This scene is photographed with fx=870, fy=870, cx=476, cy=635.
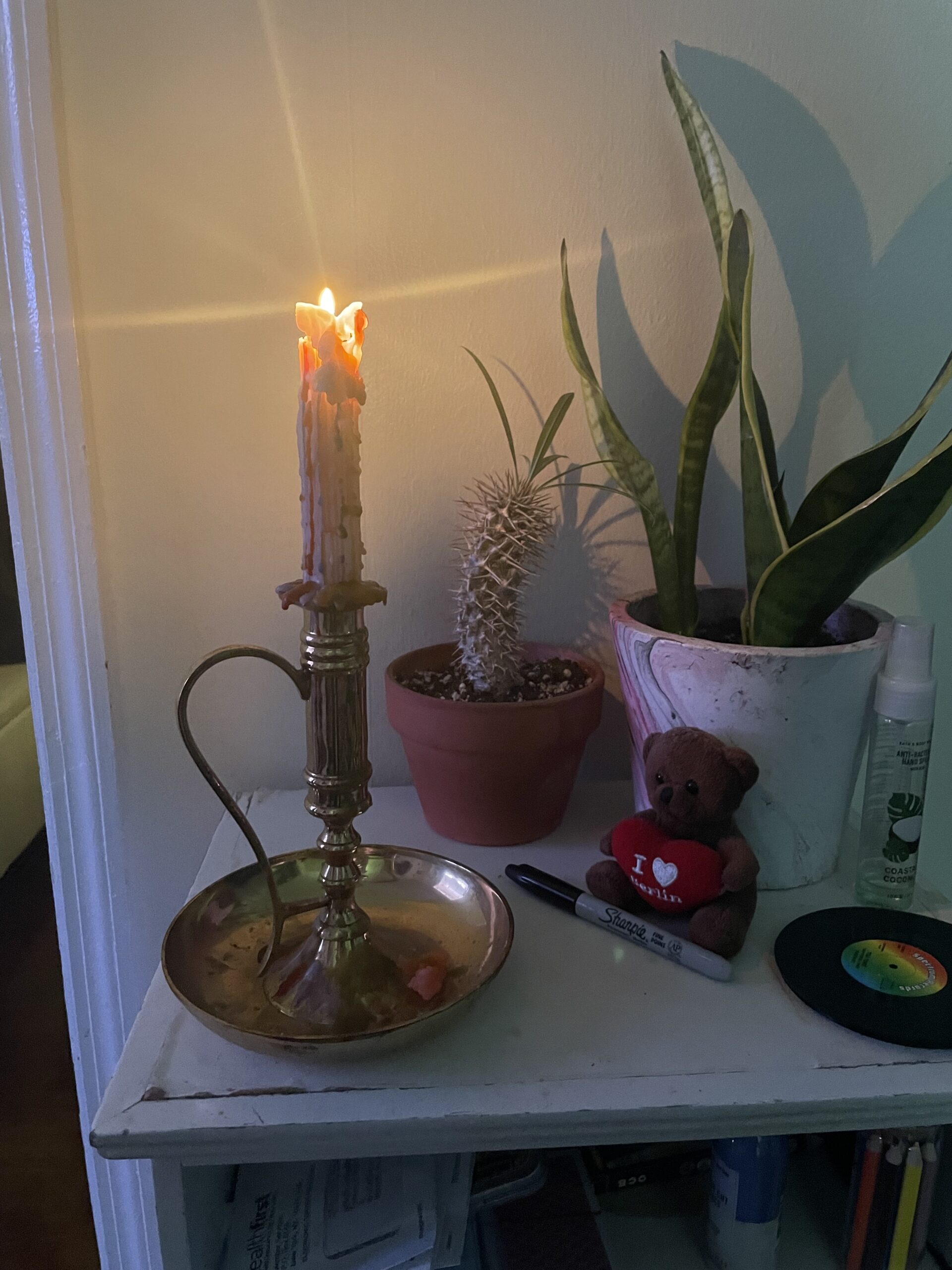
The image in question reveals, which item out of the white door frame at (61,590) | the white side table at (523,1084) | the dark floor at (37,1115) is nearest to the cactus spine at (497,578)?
the white side table at (523,1084)

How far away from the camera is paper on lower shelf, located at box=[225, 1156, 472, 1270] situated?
484 mm

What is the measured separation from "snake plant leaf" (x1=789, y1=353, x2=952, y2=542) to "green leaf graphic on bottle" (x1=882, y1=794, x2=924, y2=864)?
19 centimetres

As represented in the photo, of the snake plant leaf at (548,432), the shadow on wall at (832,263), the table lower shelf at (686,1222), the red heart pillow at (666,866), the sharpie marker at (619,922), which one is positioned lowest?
the table lower shelf at (686,1222)

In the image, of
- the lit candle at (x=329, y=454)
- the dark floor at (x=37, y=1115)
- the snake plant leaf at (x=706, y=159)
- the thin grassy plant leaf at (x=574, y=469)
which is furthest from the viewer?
the dark floor at (x=37, y=1115)

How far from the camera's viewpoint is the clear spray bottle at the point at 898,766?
1.84 ft

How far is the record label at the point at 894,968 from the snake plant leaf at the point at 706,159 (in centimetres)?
47

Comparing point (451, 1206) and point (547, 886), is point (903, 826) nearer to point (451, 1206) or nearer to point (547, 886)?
point (547, 886)

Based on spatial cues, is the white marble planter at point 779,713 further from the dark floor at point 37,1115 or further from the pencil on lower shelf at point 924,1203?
the dark floor at point 37,1115

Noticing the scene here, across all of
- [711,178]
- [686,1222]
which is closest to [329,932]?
[686,1222]

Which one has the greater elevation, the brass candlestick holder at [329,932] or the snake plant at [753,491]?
the snake plant at [753,491]

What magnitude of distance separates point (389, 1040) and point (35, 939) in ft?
5.61

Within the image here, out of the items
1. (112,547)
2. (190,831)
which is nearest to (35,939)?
(190,831)

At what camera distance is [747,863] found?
1.76 ft

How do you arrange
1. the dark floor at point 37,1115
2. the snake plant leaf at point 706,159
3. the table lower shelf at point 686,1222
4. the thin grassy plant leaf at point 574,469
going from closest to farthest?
the table lower shelf at point 686,1222
the snake plant leaf at point 706,159
the thin grassy plant leaf at point 574,469
the dark floor at point 37,1115
